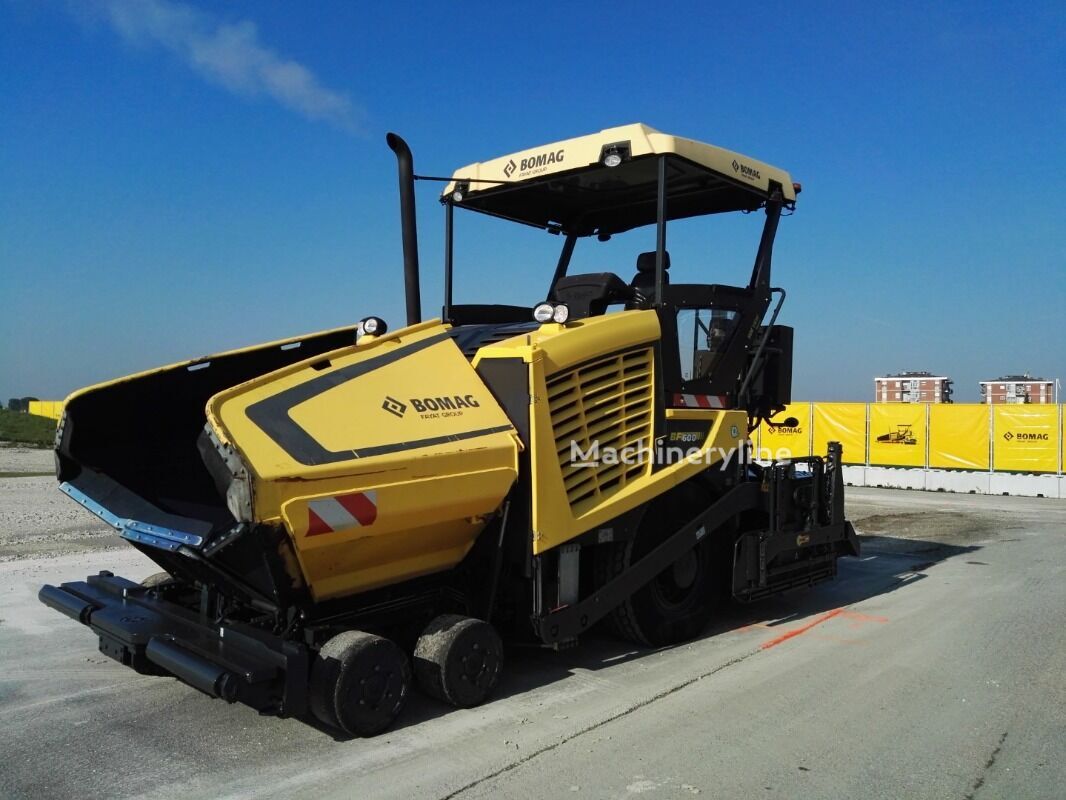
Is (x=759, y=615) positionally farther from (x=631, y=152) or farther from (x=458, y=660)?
(x=631, y=152)

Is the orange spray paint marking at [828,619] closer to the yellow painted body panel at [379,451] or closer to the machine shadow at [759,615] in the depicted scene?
the machine shadow at [759,615]

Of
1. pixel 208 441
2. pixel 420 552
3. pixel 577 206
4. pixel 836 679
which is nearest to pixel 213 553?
pixel 208 441

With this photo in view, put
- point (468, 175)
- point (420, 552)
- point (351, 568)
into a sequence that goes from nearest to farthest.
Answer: point (351, 568) → point (420, 552) → point (468, 175)

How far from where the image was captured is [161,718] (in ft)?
13.7

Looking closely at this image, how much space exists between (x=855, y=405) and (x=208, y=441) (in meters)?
18.7

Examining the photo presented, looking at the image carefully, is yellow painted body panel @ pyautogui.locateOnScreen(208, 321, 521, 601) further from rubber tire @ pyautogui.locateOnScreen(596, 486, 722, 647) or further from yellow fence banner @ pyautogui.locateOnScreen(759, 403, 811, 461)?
yellow fence banner @ pyautogui.locateOnScreen(759, 403, 811, 461)

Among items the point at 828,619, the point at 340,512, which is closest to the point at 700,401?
the point at 828,619

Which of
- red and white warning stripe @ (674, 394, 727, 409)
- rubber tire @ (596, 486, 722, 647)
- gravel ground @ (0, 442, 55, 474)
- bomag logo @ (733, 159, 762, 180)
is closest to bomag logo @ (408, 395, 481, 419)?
rubber tire @ (596, 486, 722, 647)

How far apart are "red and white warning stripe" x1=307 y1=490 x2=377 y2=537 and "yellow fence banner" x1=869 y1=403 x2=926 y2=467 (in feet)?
58.8

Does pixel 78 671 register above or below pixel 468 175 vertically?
below

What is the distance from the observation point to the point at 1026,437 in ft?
58.3

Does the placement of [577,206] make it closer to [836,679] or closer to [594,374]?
[594,374]

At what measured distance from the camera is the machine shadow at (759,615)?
4.56 metres

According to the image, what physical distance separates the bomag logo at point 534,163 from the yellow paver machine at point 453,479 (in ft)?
0.05
